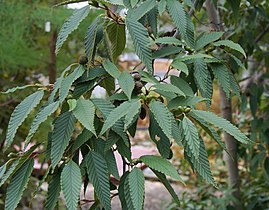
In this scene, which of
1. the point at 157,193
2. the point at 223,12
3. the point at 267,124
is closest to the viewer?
the point at 267,124

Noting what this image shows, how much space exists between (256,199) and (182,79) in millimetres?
1047

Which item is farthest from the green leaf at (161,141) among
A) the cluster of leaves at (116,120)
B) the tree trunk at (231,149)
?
the tree trunk at (231,149)

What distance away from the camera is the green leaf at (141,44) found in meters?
0.71

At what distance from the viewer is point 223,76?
0.79 m

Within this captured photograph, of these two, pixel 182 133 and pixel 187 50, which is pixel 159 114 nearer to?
pixel 182 133

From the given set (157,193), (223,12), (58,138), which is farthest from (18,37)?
(157,193)

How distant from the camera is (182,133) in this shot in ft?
2.16

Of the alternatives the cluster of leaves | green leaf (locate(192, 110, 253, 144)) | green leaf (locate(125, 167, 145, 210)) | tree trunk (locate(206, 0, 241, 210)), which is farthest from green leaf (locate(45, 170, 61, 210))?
tree trunk (locate(206, 0, 241, 210))

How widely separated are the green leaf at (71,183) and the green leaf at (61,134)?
0.06ft

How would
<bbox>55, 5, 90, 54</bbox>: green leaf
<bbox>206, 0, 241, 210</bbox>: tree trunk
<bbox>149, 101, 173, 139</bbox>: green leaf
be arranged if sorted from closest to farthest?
<bbox>149, 101, 173, 139</bbox>: green leaf < <bbox>55, 5, 90, 54</bbox>: green leaf < <bbox>206, 0, 241, 210</bbox>: tree trunk

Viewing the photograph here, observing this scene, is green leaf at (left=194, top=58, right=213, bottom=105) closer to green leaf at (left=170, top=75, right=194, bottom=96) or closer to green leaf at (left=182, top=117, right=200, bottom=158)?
green leaf at (left=170, top=75, right=194, bottom=96)

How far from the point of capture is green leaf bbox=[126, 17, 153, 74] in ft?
2.32

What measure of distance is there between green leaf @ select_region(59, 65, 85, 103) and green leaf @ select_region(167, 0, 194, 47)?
0.52ft

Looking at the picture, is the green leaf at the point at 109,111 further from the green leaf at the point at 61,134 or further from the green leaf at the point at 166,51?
the green leaf at the point at 166,51
